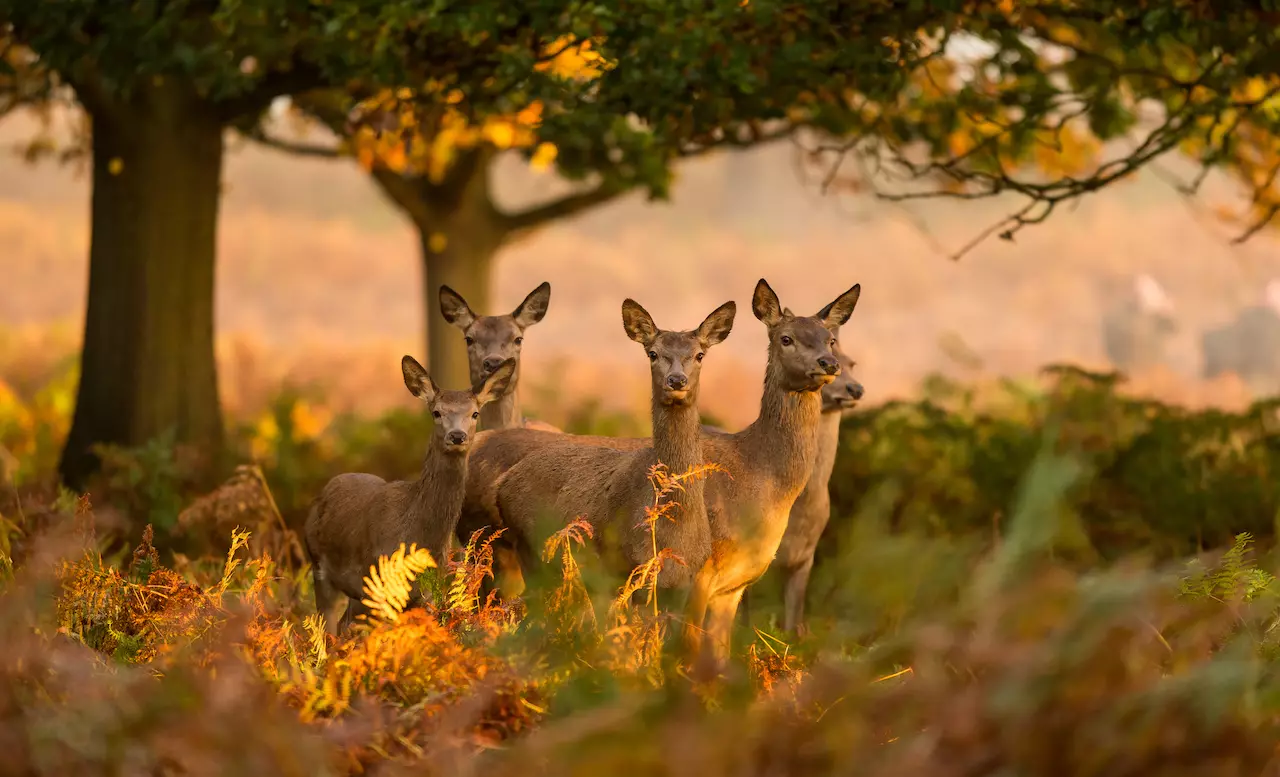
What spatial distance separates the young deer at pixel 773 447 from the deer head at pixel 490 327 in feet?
4.81

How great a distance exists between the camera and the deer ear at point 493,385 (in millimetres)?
7582

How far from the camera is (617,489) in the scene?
7094 millimetres

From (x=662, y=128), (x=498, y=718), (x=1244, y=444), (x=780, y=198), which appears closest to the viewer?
(x=498, y=718)

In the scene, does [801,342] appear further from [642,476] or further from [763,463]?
[642,476]

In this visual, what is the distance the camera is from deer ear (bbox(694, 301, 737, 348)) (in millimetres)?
7094

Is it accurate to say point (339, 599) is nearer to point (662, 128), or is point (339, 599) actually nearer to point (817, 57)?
point (662, 128)

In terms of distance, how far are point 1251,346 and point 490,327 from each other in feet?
78.7

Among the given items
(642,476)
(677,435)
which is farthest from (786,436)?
(642,476)

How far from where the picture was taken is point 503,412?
8.95 m

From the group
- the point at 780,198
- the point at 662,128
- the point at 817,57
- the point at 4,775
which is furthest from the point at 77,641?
→ the point at 780,198

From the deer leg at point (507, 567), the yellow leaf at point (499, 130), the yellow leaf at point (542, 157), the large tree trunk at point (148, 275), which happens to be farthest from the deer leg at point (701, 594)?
the yellow leaf at point (499, 130)

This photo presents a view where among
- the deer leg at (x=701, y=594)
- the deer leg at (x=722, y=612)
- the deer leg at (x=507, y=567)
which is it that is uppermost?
the deer leg at (x=701, y=594)

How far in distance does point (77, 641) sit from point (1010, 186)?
21.2 feet

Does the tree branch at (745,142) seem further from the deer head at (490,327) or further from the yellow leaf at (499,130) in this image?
the deer head at (490,327)
